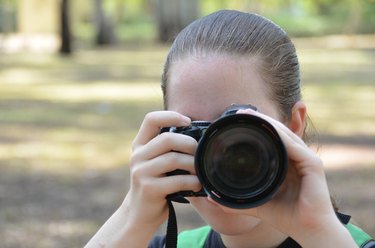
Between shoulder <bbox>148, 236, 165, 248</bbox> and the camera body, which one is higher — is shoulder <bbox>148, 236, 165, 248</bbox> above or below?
below

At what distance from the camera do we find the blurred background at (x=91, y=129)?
6543mm

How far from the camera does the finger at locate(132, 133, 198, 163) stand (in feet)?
6.76

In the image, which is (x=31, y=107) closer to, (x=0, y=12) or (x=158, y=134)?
(x=158, y=134)

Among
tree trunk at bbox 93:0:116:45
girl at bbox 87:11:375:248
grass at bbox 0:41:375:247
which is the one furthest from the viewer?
tree trunk at bbox 93:0:116:45

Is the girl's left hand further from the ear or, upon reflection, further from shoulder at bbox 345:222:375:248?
the ear

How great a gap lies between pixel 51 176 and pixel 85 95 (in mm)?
8106

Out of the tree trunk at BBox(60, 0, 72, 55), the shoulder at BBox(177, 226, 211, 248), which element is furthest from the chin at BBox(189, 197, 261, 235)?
the tree trunk at BBox(60, 0, 72, 55)

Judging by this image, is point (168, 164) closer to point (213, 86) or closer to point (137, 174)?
point (137, 174)

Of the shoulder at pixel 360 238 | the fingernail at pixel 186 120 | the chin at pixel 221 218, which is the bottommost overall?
the shoulder at pixel 360 238

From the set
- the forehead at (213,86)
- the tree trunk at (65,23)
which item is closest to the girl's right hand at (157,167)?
the forehead at (213,86)

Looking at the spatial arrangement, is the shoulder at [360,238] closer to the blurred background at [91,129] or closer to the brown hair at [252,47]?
the brown hair at [252,47]

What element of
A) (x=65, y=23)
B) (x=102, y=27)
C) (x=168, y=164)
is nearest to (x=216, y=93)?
(x=168, y=164)

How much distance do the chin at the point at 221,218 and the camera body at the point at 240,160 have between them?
16 cm

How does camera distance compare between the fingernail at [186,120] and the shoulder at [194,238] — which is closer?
the fingernail at [186,120]
